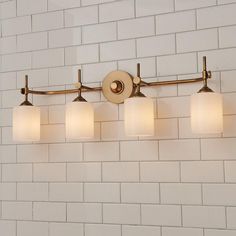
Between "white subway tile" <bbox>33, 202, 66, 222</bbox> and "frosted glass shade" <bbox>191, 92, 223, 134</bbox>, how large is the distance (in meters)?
0.67

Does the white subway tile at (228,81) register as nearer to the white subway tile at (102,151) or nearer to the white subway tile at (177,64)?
the white subway tile at (177,64)

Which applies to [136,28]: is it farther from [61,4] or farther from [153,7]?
[61,4]

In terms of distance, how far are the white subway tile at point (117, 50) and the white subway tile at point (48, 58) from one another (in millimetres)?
195

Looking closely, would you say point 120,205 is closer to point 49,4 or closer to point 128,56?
point 128,56

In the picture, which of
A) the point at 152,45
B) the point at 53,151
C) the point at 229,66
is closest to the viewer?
the point at 229,66

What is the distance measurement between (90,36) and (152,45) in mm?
270

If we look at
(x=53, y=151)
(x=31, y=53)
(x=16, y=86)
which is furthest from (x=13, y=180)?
(x=31, y=53)

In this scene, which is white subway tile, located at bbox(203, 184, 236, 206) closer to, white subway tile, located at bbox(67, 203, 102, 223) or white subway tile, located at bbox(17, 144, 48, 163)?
white subway tile, located at bbox(67, 203, 102, 223)

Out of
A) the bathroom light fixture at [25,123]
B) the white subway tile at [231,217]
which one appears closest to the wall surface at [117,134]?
the white subway tile at [231,217]

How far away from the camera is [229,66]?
154 cm

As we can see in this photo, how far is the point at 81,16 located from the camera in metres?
1.79

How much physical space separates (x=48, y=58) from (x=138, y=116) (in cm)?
55

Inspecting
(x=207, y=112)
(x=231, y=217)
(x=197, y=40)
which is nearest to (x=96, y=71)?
(x=197, y=40)

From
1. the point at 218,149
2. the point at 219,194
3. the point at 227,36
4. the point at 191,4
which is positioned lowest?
the point at 219,194
